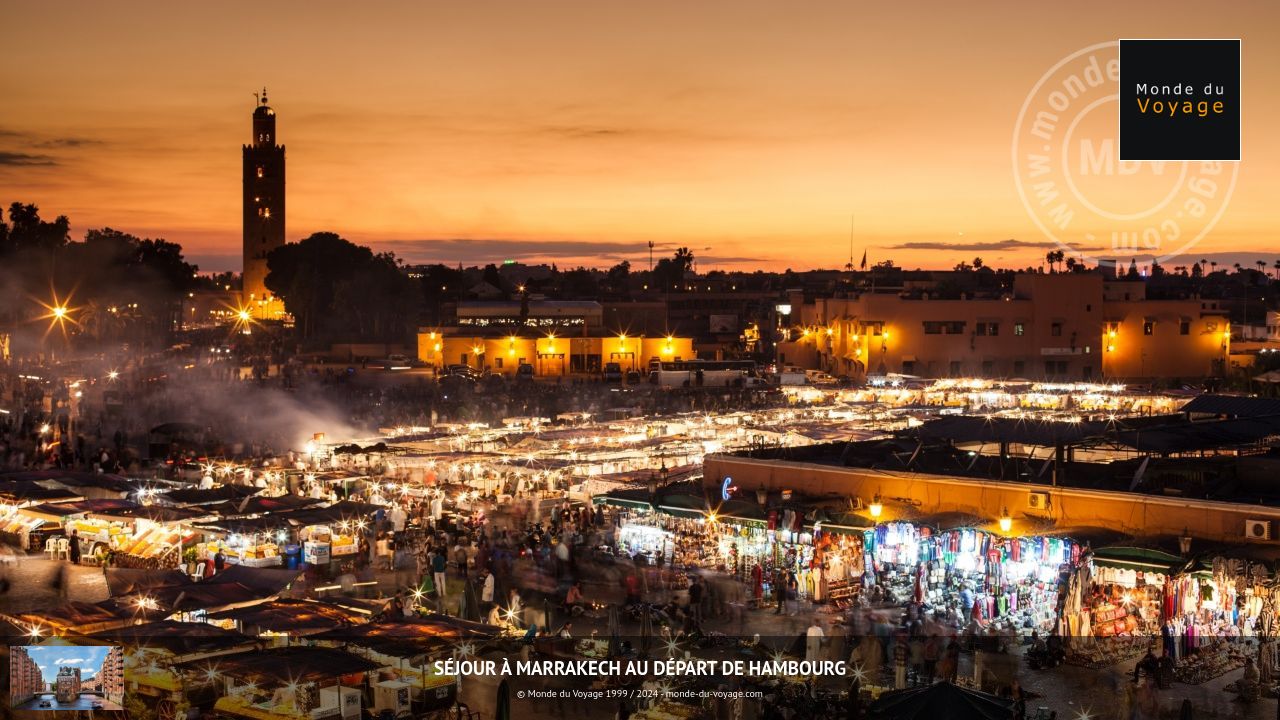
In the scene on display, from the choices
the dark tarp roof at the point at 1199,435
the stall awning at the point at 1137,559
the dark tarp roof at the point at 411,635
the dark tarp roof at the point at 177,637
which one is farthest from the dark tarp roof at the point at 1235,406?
the dark tarp roof at the point at 177,637

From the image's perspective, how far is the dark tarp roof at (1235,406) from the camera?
22.2 m

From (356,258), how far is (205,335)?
17812 millimetres

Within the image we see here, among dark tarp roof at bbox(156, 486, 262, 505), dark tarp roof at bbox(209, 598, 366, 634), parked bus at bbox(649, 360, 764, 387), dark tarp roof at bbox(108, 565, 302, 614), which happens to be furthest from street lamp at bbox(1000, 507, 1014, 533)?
parked bus at bbox(649, 360, 764, 387)

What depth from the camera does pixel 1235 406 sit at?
899 inches

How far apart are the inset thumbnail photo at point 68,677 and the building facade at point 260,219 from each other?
9708 centimetres

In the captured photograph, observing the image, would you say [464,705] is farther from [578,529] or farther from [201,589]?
[578,529]

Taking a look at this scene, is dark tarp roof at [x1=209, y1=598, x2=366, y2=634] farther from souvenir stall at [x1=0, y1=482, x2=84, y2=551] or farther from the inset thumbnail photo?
souvenir stall at [x1=0, y1=482, x2=84, y2=551]

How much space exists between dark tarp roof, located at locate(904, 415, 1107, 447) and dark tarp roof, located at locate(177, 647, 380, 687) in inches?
387

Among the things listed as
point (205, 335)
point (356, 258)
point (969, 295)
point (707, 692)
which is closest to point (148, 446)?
point (707, 692)

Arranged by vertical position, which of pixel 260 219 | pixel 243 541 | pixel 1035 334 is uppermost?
pixel 260 219

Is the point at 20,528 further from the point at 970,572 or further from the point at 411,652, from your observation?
the point at 970,572

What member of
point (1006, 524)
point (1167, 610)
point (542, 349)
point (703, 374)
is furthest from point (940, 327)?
point (1167, 610)

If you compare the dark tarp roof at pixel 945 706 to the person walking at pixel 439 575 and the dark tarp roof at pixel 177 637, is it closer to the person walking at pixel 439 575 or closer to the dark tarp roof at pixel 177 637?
the dark tarp roof at pixel 177 637

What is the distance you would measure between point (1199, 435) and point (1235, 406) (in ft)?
17.2
